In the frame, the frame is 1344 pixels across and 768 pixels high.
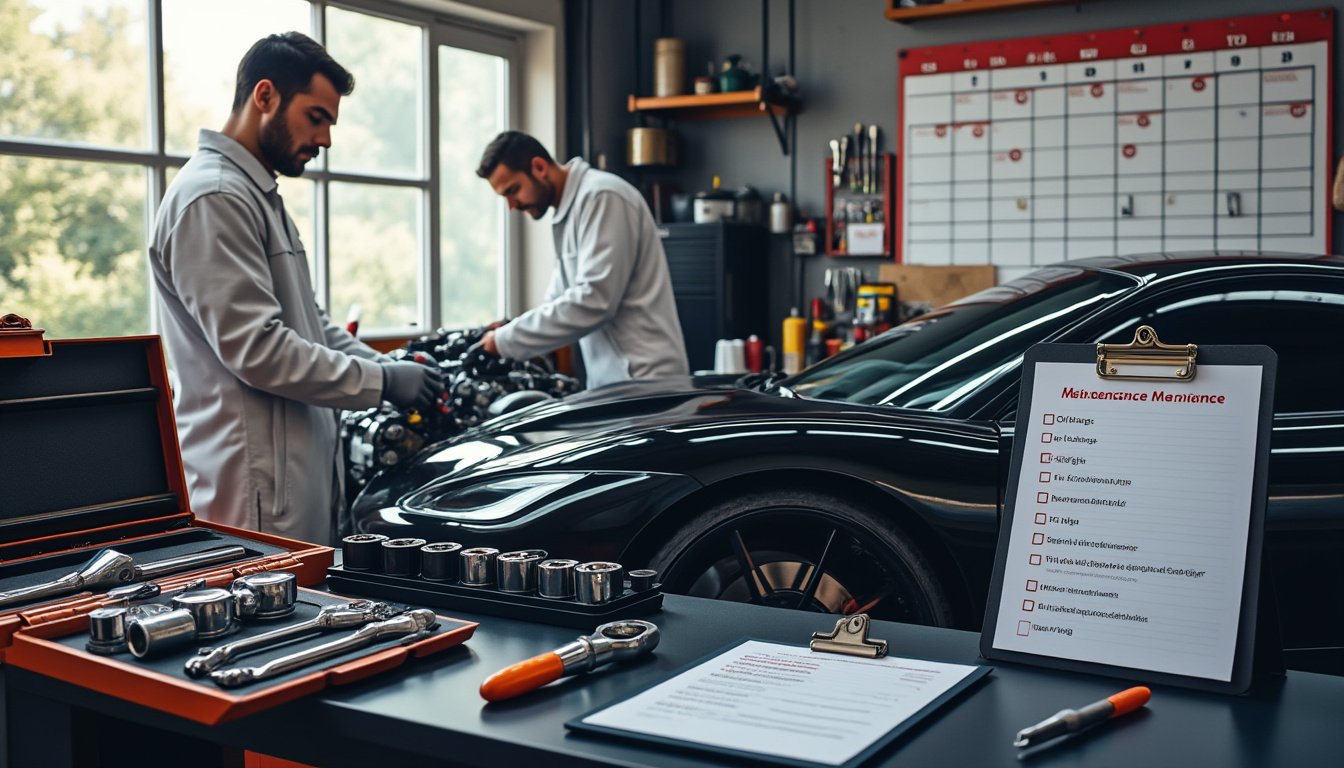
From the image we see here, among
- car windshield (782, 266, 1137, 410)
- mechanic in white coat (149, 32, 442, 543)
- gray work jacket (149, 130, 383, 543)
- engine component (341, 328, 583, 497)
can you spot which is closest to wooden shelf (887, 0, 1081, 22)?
engine component (341, 328, 583, 497)

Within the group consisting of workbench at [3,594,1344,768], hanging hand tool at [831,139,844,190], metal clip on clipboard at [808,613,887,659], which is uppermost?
hanging hand tool at [831,139,844,190]

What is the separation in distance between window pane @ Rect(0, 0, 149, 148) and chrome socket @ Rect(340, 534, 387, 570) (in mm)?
3116

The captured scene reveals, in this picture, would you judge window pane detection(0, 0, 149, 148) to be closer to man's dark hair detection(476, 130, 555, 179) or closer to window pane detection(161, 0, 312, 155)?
window pane detection(161, 0, 312, 155)

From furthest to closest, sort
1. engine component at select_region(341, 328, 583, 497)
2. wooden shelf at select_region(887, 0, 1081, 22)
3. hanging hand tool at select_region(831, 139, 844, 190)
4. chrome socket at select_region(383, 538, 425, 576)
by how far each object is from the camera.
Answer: hanging hand tool at select_region(831, 139, 844, 190)
wooden shelf at select_region(887, 0, 1081, 22)
engine component at select_region(341, 328, 583, 497)
chrome socket at select_region(383, 538, 425, 576)

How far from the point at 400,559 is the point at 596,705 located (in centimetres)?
41

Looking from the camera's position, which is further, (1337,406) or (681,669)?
(1337,406)

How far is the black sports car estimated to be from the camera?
6.53 ft

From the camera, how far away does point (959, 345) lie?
238 cm

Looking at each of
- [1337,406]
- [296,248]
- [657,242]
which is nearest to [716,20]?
[657,242]

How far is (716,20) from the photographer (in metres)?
6.03

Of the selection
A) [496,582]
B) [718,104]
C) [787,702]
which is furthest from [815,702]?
[718,104]

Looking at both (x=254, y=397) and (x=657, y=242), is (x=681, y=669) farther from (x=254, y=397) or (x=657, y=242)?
(x=657, y=242)

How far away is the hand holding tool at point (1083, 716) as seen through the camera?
0.86 m

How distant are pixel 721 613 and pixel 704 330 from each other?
4363 mm
